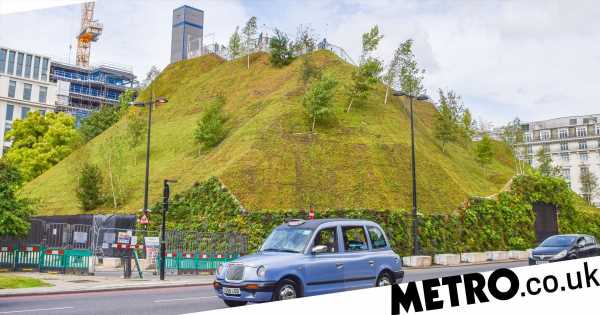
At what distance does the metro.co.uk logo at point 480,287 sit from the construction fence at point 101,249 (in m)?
12.8

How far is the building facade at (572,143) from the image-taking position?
506 inches

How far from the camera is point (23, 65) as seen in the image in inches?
3342

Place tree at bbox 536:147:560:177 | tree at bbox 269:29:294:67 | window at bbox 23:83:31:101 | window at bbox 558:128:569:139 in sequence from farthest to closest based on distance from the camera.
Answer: window at bbox 23:83:31:101, tree at bbox 269:29:294:67, tree at bbox 536:147:560:177, window at bbox 558:128:569:139

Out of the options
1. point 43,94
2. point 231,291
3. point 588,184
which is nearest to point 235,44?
point 43,94

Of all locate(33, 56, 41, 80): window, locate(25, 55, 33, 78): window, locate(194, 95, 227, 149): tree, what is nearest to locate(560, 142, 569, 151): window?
locate(194, 95, 227, 149): tree

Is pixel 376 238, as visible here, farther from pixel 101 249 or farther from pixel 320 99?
pixel 320 99

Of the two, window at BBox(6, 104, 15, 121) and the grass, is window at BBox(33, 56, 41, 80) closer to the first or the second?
window at BBox(6, 104, 15, 121)

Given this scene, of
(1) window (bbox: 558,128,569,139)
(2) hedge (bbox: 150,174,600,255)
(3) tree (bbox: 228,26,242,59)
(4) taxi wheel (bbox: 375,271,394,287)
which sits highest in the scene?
(3) tree (bbox: 228,26,242,59)

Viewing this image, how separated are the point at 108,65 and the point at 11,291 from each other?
8126cm

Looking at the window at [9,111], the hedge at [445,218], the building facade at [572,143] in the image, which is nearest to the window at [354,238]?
the hedge at [445,218]

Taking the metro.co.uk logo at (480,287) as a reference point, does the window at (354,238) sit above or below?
above

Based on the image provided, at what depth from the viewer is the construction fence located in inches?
852

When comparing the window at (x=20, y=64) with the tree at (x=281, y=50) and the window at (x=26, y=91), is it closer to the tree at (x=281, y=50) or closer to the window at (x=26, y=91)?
the window at (x=26, y=91)

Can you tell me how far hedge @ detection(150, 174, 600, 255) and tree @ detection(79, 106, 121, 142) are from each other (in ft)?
99.5
